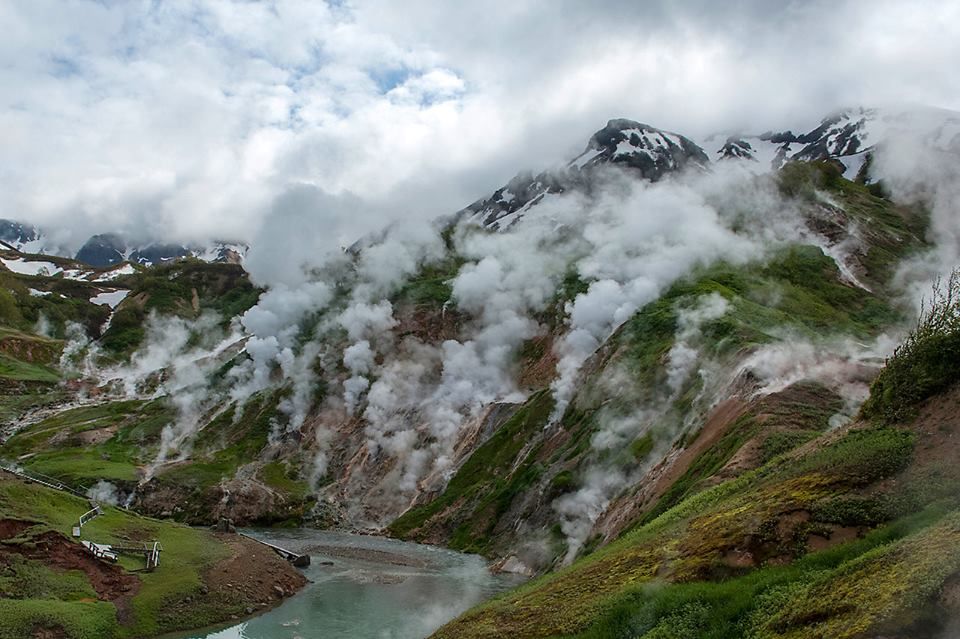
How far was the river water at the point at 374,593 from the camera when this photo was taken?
44.8 metres

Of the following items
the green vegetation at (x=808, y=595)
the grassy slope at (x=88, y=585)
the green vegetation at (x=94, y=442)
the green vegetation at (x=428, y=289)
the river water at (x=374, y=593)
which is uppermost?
the green vegetation at (x=428, y=289)

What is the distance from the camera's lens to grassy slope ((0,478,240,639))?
3772cm

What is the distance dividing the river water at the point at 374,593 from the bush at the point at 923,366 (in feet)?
97.1

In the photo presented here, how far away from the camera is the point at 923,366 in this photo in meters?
22.8

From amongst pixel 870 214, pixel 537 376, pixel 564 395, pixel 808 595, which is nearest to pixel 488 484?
pixel 564 395

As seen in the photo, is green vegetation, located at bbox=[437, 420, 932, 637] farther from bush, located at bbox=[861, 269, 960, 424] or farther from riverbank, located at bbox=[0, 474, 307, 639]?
riverbank, located at bbox=[0, 474, 307, 639]

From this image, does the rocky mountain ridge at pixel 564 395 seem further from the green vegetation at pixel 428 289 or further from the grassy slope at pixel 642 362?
the green vegetation at pixel 428 289

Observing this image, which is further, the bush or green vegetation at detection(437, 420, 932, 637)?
the bush

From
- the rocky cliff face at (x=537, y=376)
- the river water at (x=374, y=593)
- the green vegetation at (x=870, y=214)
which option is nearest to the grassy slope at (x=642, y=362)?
the rocky cliff face at (x=537, y=376)

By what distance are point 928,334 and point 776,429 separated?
20467mm

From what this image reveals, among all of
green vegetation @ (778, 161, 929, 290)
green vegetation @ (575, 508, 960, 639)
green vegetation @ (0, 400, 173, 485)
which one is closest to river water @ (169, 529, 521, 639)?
green vegetation @ (575, 508, 960, 639)

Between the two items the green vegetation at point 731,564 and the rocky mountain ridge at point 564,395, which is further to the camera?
the rocky mountain ridge at point 564,395

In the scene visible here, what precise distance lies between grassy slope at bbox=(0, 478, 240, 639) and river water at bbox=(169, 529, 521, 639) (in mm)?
3482

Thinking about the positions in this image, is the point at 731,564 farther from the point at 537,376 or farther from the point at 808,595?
the point at 537,376
